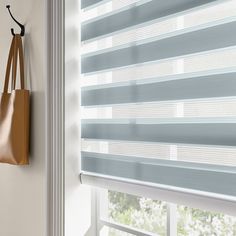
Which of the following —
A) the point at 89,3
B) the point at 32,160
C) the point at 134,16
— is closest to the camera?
the point at 134,16

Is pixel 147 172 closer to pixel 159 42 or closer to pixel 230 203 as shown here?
pixel 230 203

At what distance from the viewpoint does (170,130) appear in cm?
113

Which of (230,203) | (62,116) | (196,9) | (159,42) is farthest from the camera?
(62,116)

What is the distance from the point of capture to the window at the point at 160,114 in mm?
1003

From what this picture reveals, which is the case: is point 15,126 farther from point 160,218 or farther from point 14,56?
point 160,218

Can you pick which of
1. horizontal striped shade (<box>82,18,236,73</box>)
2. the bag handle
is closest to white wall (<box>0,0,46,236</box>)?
the bag handle

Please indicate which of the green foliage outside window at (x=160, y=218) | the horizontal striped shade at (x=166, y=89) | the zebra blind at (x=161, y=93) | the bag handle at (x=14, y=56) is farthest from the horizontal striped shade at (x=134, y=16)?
the green foliage outside window at (x=160, y=218)

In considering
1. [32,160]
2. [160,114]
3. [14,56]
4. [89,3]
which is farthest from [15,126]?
[160,114]

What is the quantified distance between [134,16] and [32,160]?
0.83 metres

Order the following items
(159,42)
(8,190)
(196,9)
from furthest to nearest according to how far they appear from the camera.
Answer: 1. (8,190)
2. (159,42)
3. (196,9)

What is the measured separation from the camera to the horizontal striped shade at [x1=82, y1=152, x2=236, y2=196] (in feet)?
3.23

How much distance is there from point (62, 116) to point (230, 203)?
2.70 feet

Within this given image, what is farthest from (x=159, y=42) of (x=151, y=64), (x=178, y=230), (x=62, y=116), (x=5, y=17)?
(x=5, y=17)

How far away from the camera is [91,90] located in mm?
1518
